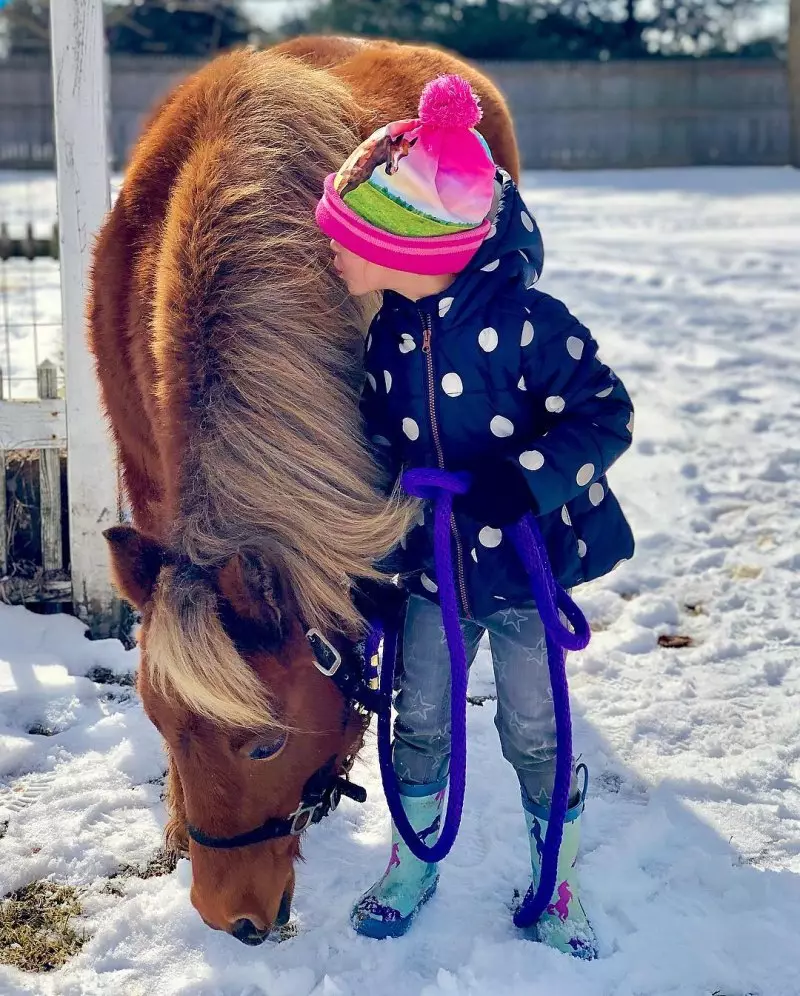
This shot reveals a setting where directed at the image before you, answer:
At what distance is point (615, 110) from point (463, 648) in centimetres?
1579

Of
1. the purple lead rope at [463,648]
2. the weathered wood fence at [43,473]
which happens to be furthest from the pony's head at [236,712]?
the weathered wood fence at [43,473]

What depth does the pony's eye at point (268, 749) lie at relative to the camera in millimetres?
1587

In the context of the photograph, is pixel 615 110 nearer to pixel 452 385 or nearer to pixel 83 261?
pixel 83 261

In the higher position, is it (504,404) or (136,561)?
(504,404)

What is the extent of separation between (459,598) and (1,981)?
109cm

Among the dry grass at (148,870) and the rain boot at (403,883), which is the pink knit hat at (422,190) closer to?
the rain boot at (403,883)

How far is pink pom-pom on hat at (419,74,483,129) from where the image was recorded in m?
1.55

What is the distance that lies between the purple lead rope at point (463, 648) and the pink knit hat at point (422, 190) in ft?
1.19

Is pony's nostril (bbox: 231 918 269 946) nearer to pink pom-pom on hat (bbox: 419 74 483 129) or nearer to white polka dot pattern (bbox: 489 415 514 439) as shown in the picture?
white polka dot pattern (bbox: 489 415 514 439)

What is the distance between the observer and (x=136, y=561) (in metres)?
1.60

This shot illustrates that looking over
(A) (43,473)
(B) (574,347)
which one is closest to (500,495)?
(B) (574,347)

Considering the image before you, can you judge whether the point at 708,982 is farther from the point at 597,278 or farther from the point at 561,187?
the point at 561,187

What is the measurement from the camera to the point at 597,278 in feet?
23.2

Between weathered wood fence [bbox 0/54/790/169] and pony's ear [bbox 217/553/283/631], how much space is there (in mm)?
15338
